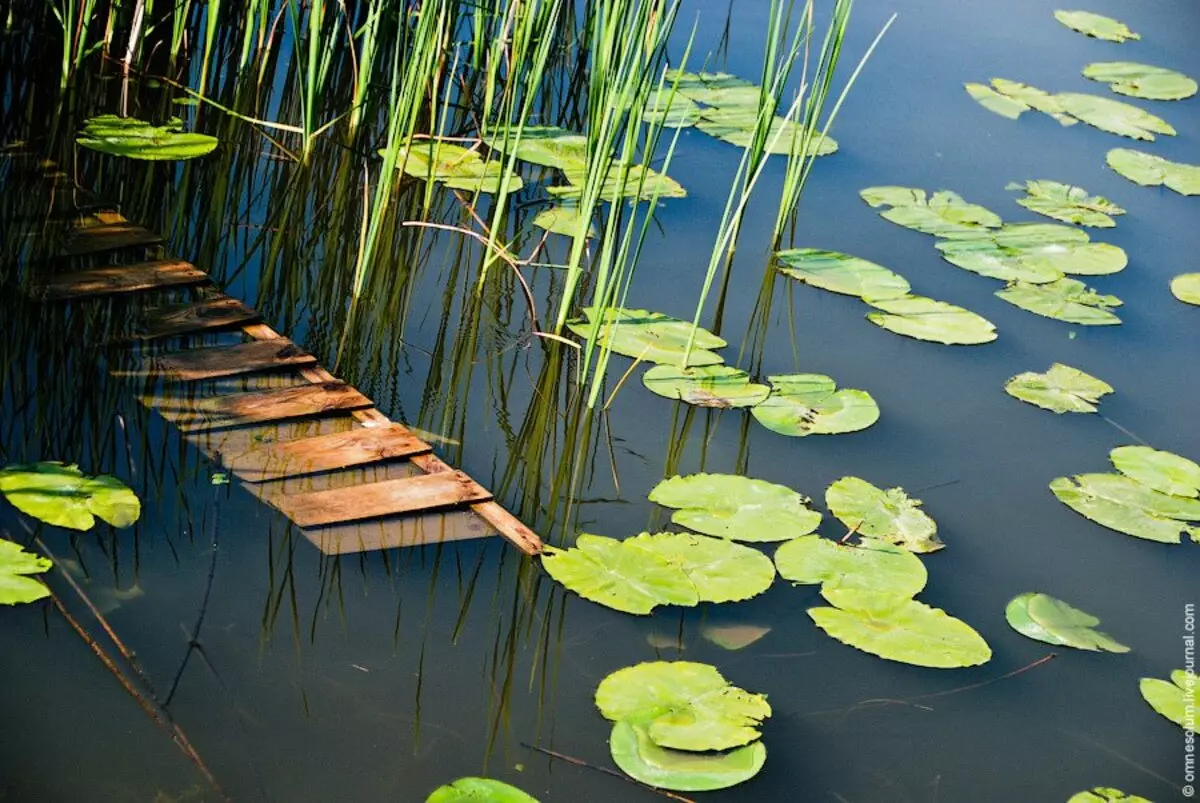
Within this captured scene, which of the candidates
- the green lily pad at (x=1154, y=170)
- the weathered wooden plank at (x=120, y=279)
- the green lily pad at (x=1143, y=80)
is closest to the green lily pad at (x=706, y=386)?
the weathered wooden plank at (x=120, y=279)

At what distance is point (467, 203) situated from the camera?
144 inches

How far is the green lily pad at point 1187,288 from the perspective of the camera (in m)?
3.68

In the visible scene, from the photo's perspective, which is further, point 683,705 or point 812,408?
point 812,408

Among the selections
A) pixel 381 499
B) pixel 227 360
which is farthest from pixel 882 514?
pixel 227 360

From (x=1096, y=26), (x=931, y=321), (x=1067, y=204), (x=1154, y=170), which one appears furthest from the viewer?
(x=1096, y=26)

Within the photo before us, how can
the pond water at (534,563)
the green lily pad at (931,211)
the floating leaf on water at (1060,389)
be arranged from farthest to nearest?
the green lily pad at (931,211), the floating leaf on water at (1060,389), the pond water at (534,563)

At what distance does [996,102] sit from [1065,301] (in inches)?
65.5

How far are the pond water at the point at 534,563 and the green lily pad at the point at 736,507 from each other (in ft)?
0.20

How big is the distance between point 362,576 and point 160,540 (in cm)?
36

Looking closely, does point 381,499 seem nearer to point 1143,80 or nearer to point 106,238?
point 106,238

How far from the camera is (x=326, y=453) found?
2488 mm

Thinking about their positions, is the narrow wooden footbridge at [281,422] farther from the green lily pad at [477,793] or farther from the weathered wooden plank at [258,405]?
the green lily pad at [477,793]

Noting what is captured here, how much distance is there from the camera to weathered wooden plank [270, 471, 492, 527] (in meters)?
2.30

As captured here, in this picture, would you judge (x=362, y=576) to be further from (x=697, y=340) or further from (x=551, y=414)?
(x=697, y=340)
